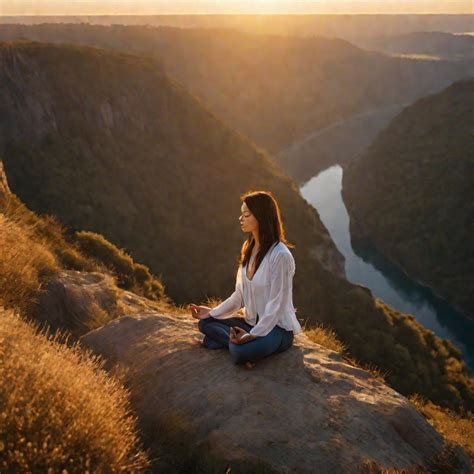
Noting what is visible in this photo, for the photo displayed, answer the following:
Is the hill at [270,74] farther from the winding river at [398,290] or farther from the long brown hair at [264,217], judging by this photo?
the long brown hair at [264,217]

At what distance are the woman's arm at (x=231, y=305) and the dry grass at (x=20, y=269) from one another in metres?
2.26

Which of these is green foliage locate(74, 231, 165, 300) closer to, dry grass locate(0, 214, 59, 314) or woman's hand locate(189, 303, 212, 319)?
dry grass locate(0, 214, 59, 314)

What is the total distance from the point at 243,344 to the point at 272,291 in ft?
2.03

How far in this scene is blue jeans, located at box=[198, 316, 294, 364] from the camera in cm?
528

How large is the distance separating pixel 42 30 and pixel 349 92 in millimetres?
86334

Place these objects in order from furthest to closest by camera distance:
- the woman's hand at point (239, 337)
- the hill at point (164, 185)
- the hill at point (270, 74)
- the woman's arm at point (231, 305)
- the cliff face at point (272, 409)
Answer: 1. the hill at point (270, 74)
2. the hill at point (164, 185)
3. the woman's arm at point (231, 305)
4. the woman's hand at point (239, 337)
5. the cliff face at point (272, 409)

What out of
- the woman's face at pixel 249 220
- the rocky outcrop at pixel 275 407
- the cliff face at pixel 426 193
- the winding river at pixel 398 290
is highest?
the woman's face at pixel 249 220

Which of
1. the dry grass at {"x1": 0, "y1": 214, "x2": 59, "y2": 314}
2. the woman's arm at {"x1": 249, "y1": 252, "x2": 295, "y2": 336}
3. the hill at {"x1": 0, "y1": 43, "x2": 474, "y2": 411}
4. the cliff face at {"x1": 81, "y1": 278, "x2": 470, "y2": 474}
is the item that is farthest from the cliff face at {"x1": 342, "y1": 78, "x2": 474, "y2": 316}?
the woman's arm at {"x1": 249, "y1": 252, "x2": 295, "y2": 336}

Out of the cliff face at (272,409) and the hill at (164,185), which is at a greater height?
the cliff face at (272,409)

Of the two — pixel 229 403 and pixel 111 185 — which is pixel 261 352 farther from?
pixel 111 185

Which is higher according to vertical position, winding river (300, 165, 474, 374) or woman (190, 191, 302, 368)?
woman (190, 191, 302, 368)

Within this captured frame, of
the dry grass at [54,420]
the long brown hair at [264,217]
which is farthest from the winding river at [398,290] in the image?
the dry grass at [54,420]

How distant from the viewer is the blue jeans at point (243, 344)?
528 centimetres

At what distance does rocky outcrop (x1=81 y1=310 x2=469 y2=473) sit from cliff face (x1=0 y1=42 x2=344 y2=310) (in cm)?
2310
